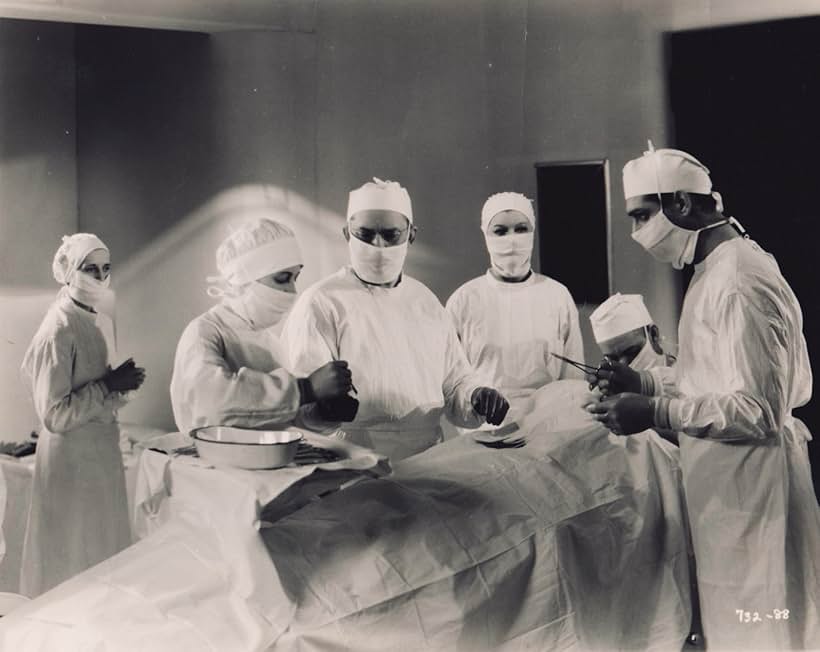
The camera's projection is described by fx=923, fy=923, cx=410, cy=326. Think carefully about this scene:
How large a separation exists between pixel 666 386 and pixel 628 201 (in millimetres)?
503

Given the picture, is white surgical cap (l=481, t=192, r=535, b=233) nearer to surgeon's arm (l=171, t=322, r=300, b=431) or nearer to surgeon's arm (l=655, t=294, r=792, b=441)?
surgeon's arm (l=655, t=294, r=792, b=441)

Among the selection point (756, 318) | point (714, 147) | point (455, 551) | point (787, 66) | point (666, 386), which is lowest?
point (455, 551)

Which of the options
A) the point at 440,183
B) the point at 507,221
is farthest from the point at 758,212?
the point at 440,183

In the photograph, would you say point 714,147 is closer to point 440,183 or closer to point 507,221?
point 507,221

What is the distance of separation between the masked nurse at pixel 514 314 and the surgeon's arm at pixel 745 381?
13.7 inches

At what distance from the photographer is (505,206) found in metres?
2.48

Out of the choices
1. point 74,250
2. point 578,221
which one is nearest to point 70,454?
point 74,250

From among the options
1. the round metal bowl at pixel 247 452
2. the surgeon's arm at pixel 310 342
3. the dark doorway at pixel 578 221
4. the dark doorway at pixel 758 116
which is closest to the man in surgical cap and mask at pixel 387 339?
the surgeon's arm at pixel 310 342

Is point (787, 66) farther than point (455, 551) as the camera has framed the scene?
Yes

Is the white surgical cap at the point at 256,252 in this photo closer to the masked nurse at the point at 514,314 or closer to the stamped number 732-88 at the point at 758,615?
the masked nurse at the point at 514,314

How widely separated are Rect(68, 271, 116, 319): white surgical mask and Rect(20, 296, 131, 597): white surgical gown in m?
0.03

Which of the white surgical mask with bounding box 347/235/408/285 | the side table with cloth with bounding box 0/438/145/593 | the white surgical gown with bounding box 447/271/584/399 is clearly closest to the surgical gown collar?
the white surgical gown with bounding box 447/271/584/399

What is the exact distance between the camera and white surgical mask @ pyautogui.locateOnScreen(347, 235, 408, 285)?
97.0 inches

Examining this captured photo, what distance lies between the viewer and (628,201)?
2467 mm
